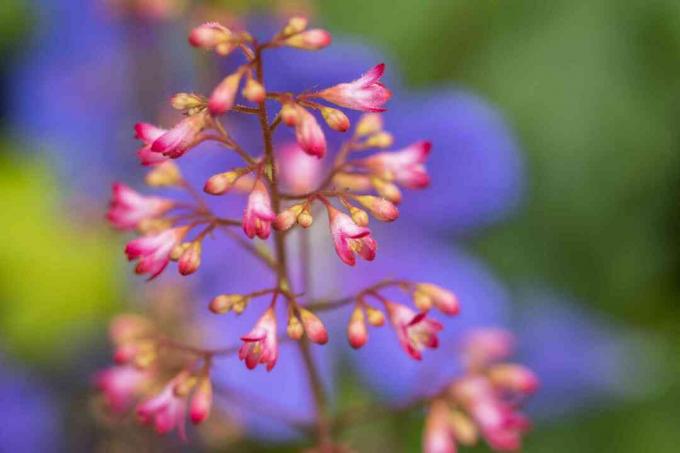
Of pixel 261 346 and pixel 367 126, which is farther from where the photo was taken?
pixel 367 126

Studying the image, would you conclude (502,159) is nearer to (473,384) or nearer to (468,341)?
(468,341)

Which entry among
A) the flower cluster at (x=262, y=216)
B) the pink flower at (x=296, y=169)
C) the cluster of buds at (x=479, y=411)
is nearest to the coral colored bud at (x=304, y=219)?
the flower cluster at (x=262, y=216)

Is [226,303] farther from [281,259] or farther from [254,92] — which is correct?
[254,92]

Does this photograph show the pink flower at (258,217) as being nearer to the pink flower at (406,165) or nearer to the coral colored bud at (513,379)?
the pink flower at (406,165)

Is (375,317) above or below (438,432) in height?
above

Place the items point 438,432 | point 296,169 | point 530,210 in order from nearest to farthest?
point 438,432 → point 296,169 → point 530,210

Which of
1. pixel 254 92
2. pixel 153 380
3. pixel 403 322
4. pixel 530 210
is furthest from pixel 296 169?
pixel 254 92
